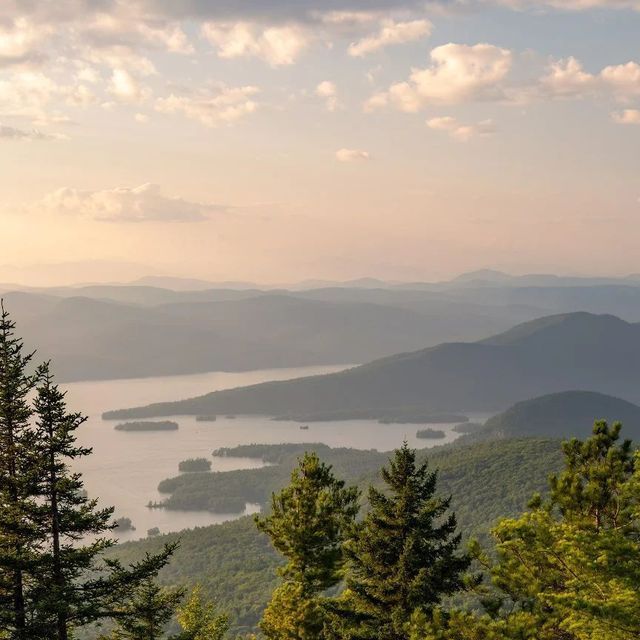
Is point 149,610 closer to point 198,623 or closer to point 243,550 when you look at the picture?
point 198,623

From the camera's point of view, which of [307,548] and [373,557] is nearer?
[373,557]

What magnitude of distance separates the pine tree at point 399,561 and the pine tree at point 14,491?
1089 centimetres

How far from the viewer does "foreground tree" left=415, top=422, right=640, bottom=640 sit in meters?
14.1

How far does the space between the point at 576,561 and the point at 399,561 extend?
9.67 metres

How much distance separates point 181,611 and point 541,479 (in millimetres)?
174884

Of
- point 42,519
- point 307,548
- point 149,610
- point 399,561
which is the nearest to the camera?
point 42,519

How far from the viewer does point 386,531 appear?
81.2 feet

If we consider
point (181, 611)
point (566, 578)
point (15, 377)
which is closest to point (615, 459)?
point (566, 578)

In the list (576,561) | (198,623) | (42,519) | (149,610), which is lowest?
(198,623)

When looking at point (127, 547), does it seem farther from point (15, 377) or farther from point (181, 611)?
point (15, 377)

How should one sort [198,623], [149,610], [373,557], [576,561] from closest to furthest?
[576,561] < [373,557] < [149,610] < [198,623]

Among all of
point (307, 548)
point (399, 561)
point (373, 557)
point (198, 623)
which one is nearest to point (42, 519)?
point (373, 557)

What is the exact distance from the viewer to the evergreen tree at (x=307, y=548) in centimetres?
2762

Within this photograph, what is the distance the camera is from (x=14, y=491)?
843 inches
